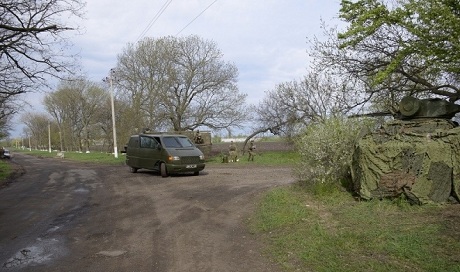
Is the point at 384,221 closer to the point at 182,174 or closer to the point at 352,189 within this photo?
the point at 352,189

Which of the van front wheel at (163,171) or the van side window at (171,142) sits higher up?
the van side window at (171,142)

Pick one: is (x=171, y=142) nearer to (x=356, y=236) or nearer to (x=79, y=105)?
(x=356, y=236)

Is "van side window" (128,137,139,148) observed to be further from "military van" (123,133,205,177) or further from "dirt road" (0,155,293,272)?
"dirt road" (0,155,293,272)

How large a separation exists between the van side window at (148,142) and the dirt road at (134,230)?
4.45m

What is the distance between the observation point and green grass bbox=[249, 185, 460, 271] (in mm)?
4914

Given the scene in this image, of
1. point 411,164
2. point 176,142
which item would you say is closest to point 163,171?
point 176,142

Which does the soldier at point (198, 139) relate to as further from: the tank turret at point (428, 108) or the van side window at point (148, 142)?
the tank turret at point (428, 108)

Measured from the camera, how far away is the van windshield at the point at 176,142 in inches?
670

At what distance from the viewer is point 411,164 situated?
7.64 metres

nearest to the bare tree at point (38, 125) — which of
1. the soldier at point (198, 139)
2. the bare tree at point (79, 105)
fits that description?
the bare tree at point (79, 105)

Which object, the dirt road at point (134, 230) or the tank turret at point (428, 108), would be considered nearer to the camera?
the dirt road at point (134, 230)

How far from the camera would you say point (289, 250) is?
227 inches

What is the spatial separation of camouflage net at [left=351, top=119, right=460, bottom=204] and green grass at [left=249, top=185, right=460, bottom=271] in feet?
1.14

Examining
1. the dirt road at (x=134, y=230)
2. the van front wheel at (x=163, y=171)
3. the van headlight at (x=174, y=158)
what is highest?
the van headlight at (x=174, y=158)
